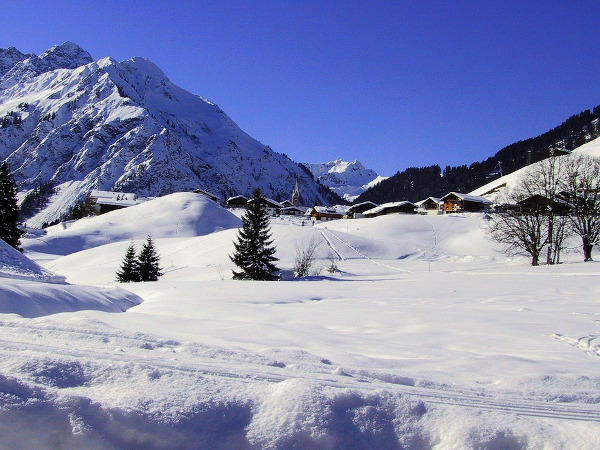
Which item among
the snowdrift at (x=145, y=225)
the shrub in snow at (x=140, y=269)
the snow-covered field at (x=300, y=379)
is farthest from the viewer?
the snowdrift at (x=145, y=225)

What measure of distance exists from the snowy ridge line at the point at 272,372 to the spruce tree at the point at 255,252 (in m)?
26.5

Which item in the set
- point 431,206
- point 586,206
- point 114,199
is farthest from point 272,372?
point 114,199

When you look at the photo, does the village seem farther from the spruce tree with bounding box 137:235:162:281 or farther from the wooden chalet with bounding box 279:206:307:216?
the spruce tree with bounding box 137:235:162:281

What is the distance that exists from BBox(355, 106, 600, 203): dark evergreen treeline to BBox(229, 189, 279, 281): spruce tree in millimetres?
A: 119447

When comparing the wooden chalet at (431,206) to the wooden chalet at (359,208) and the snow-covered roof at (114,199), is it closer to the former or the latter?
the wooden chalet at (359,208)

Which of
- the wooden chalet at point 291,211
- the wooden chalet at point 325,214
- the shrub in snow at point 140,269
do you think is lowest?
the shrub in snow at point 140,269

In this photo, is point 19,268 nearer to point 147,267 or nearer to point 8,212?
point 147,267

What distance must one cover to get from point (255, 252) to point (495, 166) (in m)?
152

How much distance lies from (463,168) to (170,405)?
189347 millimetres

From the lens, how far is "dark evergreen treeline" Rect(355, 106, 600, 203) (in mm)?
143375

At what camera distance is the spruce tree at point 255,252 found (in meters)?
31.2

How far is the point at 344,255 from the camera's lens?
4372cm

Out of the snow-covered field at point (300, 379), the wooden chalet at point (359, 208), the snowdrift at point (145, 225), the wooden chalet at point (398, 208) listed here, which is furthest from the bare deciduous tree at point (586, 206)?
the wooden chalet at point (359, 208)

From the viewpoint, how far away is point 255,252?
103 ft
